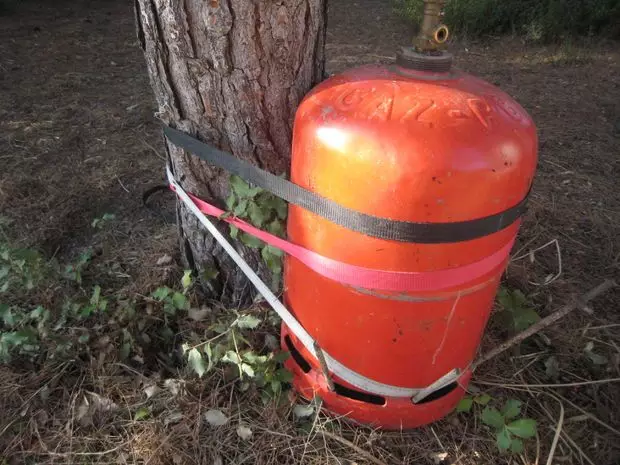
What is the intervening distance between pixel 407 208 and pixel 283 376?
78 centimetres

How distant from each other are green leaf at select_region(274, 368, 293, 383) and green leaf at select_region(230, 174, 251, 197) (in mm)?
580

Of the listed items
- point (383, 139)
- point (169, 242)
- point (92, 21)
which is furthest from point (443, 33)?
point (92, 21)

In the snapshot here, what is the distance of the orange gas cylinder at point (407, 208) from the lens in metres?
1.04

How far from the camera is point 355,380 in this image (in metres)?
1.40

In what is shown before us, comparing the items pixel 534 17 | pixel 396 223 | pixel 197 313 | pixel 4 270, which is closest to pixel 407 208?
pixel 396 223

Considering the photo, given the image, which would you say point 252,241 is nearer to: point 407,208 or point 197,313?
point 197,313

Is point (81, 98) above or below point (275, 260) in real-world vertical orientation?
below

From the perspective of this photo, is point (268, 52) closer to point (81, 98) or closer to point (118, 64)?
point (81, 98)

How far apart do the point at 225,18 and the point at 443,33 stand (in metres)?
0.58

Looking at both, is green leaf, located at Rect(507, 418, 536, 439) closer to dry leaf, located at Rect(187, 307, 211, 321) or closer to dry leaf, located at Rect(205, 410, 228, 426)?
dry leaf, located at Rect(205, 410, 228, 426)

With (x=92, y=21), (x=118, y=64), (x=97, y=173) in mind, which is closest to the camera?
(x=97, y=173)

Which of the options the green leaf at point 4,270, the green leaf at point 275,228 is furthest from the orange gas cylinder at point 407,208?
the green leaf at point 4,270

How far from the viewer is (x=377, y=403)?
1493mm

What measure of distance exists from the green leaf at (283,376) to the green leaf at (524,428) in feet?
2.18
